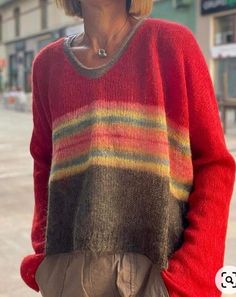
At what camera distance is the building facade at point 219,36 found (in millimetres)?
18531

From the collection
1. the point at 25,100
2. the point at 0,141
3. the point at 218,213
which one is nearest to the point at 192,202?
the point at 218,213

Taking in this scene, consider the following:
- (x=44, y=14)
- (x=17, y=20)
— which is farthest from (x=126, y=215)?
(x=17, y=20)

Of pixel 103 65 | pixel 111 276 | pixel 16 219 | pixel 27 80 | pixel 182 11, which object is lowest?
pixel 27 80

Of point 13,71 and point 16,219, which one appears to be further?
point 13,71

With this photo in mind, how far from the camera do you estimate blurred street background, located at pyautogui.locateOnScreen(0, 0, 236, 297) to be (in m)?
3.99

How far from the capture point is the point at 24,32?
109 feet

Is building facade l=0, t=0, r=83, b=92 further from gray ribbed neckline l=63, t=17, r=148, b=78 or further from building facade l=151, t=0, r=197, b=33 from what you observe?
gray ribbed neckline l=63, t=17, r=148, b=78

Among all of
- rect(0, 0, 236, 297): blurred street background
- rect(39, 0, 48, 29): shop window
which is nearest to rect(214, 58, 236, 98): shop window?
rect(0, 0, 236, 297): blurred street background

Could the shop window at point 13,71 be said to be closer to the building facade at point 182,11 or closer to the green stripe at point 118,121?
the building facade at point 182,11

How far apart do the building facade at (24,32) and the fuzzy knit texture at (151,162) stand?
24.9m

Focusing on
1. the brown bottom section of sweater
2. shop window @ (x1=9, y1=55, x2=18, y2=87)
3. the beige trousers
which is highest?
the brown bottom section of sweater

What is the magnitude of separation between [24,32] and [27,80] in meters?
2.97

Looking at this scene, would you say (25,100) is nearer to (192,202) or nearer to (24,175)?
(24,175)

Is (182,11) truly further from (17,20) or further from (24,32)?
(17,20)
